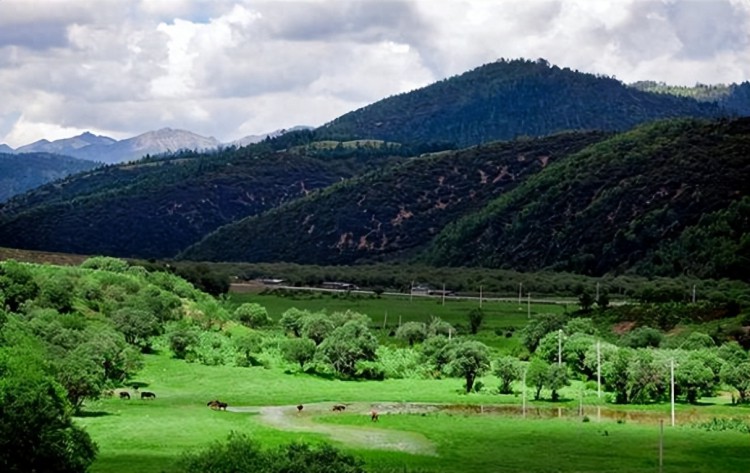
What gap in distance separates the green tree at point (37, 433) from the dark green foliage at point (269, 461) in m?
7.07

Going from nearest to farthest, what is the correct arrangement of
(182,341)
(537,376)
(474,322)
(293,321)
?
(537,376), (182,341), (293,321), (474,322)

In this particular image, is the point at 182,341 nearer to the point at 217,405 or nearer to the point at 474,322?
the point at 217,405

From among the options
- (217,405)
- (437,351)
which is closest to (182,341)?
(437,351)

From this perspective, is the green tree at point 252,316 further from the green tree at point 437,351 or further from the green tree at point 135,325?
the green tree at point 437,351

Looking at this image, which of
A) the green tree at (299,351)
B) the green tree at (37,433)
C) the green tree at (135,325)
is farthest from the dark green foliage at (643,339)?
the green tree at (37,433)

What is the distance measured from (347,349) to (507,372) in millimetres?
17318

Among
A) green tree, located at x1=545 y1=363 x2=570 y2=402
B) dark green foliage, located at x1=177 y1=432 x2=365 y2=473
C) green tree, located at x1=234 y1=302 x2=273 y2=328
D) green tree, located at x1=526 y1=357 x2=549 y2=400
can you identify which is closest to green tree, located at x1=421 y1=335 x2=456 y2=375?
green tree, located at x1=526 y1=357 x2=549 y2=400

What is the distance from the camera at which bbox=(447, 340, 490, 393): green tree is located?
10675cm

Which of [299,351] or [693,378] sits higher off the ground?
[299,351]

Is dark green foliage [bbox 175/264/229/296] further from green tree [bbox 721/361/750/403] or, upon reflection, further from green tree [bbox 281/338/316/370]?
green tree [bbox 721/361/750/403]

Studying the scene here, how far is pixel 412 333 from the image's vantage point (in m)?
135

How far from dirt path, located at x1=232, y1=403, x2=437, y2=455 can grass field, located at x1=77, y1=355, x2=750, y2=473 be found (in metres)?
0.63

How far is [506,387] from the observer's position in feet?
341

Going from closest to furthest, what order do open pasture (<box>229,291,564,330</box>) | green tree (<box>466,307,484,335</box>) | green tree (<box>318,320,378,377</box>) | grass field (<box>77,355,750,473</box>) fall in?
grass field (<box>77,355,750,473</box>), green tree (<box>318,320,378,377</box>), green tree (<box>466,307,484,335</box>), open pasture (<box>229,291,564,330</box>)
